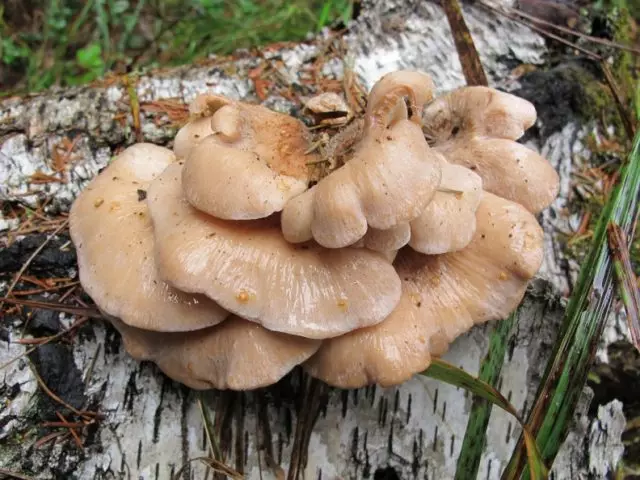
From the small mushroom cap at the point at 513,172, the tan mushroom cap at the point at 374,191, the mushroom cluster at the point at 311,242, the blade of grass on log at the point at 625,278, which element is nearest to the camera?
the tan mushroom cap at the point at 374,191

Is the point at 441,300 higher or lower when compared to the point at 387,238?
lower

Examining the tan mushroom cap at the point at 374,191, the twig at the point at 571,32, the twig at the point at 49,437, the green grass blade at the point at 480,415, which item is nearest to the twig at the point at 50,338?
the twig at the point at 49,437

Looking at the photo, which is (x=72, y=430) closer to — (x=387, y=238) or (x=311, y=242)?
(x=311, y=242)

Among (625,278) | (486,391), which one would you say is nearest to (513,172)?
(625,278)

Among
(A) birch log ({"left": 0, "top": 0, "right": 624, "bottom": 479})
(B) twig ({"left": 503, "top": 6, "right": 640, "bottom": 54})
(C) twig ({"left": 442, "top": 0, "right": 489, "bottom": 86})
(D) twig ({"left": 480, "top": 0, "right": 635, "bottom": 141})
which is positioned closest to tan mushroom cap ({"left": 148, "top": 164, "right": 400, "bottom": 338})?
(A) birch log ({"left": 0, "top": 0, "right": 624, "bottom": 479})

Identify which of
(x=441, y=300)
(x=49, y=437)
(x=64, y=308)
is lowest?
(x=49, y=437)

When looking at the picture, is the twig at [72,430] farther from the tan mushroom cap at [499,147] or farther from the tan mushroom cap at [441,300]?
the tan mushroom cap at [499,147]

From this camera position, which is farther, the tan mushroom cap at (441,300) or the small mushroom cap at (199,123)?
the small mushroom cap at (199,123)
